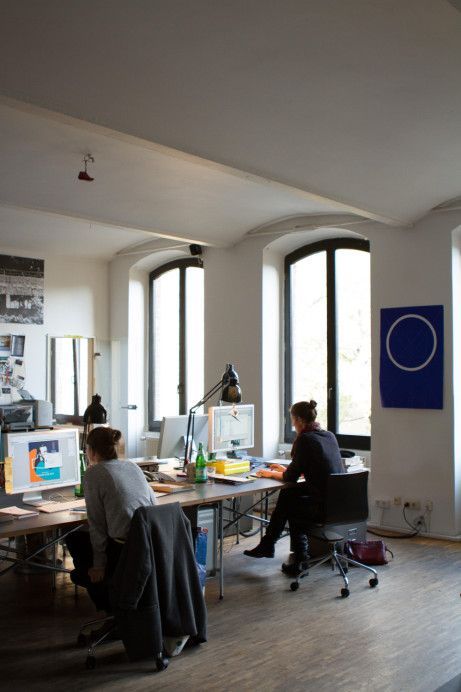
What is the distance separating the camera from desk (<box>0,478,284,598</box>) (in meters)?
3.89

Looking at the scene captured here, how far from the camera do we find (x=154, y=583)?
3.69 metres

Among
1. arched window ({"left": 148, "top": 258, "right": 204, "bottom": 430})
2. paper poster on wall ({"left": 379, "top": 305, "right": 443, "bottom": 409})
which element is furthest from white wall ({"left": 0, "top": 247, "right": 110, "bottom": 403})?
paper poster on wall ({"left": 379, "top": 305, "right": 443, "bottom": 409})

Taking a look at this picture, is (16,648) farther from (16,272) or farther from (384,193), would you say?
(16,272)

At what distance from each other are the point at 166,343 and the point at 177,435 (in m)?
3.71

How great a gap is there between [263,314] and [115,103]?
168 inches

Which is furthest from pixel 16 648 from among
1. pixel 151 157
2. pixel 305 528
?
pixel 151 157

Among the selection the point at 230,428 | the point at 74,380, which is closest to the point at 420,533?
the point at 230,428

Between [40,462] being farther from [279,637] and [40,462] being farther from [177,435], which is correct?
[279,637]

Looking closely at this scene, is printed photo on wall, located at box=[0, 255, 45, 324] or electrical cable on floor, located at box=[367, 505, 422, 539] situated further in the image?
printed photo on wall, located at box=[0, 255, 45, 324]

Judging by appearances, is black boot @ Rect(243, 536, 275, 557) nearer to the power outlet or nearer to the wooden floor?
A: the wooden floor

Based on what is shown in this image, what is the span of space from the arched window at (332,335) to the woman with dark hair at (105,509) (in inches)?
151

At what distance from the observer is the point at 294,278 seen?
815 cm

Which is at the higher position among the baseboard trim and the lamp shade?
the lamp shade

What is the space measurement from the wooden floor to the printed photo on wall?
13.2ft
